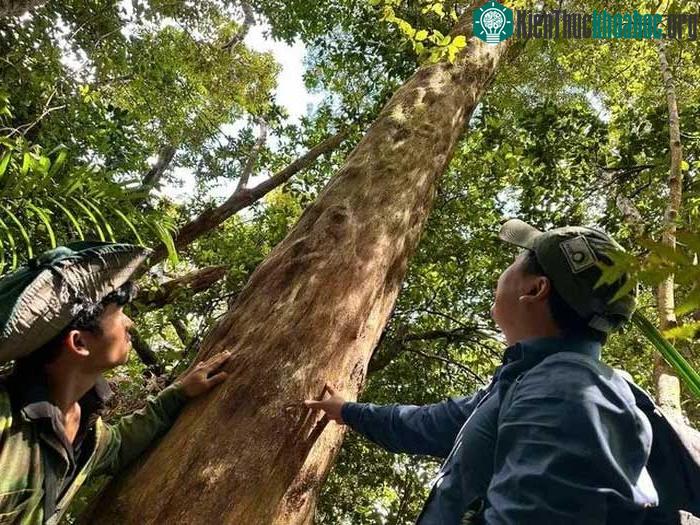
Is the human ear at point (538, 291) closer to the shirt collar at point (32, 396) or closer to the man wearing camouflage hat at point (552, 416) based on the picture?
the man wearing camouflage hat at point (552, 416)

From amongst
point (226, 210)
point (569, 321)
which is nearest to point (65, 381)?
point (569, 321)

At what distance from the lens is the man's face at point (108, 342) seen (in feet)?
5.63

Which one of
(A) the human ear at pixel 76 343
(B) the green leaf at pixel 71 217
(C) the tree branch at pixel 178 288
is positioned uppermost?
(C) the tree branch at pixel 178 288

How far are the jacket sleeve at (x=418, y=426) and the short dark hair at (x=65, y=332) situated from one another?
3.20ft

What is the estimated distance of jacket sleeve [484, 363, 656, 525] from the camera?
1037 mm

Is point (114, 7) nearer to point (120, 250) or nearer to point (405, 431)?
point (120, 250)

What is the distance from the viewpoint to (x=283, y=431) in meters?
1.78

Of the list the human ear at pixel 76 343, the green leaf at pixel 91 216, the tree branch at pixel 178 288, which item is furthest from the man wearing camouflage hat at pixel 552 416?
the tree branch at pixel 178 288

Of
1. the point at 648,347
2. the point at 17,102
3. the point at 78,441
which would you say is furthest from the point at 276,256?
the point at 648,347

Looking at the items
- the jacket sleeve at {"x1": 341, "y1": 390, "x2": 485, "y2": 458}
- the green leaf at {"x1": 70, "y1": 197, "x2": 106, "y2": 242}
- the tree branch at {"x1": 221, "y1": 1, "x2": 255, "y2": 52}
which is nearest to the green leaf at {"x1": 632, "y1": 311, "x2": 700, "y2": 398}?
the jacket sleeve at {"x1": 341, "y1": 390, "x2": 485, "y2": 458}

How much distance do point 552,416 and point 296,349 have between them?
3.50ft

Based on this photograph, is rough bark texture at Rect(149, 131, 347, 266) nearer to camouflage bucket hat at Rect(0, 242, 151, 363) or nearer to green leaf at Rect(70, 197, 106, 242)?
green leaf at Rect(70, 197, 106, 242)

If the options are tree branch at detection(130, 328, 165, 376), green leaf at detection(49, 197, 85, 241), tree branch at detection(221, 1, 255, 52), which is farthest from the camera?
tree branch at detection(221, 1, 255, 52)

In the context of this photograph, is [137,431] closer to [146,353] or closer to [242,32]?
[146,353]
